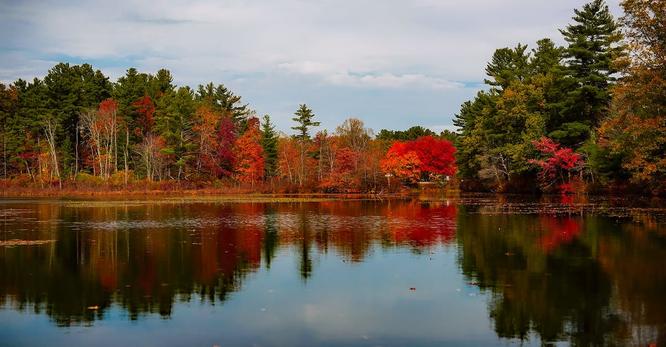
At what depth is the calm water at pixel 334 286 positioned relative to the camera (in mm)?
10852

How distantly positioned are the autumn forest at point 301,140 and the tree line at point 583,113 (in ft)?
0.60

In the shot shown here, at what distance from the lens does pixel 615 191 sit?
54.0m

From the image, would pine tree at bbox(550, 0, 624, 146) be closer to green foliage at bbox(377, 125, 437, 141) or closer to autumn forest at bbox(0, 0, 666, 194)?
autumn forest at bbox(0, 0, 666, 194)

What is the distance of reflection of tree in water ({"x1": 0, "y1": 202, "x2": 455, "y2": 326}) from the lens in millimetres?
13773

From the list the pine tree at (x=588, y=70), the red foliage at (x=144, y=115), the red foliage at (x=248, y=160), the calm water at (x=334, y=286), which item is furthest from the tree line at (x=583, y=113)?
the red foliage at (x=144, y=115)

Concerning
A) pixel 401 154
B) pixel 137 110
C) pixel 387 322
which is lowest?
pixel 387 322

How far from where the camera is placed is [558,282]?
1496 cm

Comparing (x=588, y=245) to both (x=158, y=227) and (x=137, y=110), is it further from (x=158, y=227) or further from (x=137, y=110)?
(x=137, y=110)

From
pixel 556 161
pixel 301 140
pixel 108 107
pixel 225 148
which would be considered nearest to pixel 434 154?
pixel 301 140

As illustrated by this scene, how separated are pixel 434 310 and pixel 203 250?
35.6 feet

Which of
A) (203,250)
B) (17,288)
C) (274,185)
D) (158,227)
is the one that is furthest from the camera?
(274,185)

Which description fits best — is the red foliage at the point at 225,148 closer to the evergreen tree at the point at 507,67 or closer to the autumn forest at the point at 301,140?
the autumn forest at the point at 301,140

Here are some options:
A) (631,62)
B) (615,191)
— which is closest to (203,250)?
(631,62)

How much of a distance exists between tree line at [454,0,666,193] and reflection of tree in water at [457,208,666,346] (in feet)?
43.4
